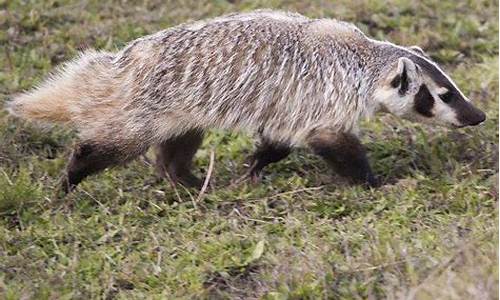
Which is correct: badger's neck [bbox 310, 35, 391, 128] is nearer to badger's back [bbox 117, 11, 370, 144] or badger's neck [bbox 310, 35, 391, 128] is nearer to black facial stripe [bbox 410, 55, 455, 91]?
badger's back [bbox 117, 11, 370, 144]

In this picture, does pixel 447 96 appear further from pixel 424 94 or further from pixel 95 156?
pixel 95 156

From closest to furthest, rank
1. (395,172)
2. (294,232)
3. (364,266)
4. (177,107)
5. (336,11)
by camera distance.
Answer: (364,266)
(294,232)
(177,107)
(395,172)
(336,11)

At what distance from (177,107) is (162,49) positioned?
312mm

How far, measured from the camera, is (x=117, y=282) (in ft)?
14.7

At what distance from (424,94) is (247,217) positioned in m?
1.18

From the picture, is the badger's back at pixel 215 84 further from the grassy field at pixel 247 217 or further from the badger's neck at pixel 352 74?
the grassy field at pixel 247 217

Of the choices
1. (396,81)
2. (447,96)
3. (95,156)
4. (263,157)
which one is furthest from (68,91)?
(447,96)

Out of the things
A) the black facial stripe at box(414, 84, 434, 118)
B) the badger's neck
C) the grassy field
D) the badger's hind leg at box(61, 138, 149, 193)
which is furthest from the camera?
the black facial stripe at box(414, 84, 434, 118)

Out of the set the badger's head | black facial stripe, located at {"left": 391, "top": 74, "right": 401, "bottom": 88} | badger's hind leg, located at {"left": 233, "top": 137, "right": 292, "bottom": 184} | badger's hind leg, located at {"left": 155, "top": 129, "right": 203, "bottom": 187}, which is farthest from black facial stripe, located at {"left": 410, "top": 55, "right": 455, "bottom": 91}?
badger's hind leg, located at {"left": 155, "top": 129, "right": 203, "bottom": 187}

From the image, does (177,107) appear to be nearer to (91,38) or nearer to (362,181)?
(362,181)

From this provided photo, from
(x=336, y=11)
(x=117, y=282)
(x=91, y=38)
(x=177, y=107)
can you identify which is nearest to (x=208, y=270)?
(x=117, y=282)

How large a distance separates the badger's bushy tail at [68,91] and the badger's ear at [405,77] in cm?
146

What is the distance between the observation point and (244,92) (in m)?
5.38

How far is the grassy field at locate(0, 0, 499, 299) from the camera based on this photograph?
4.21 metres
